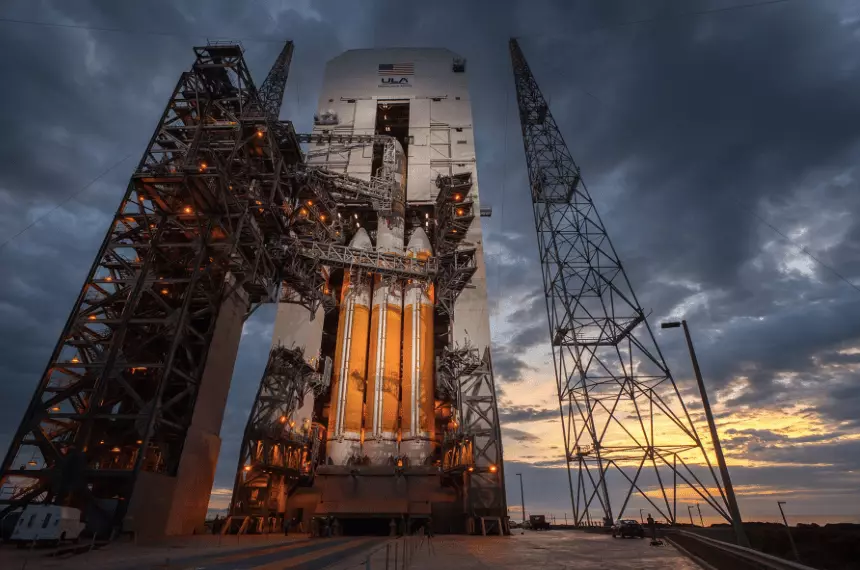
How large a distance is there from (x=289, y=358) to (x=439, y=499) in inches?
573

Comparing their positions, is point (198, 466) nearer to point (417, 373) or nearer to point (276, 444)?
point (276, 444)

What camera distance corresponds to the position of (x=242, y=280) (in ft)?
99.5

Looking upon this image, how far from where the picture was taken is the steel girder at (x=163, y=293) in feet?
70.1

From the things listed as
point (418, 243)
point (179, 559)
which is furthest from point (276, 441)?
point (418, 243)

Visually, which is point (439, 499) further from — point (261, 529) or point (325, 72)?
point (325, 72)

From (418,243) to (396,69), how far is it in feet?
94.5

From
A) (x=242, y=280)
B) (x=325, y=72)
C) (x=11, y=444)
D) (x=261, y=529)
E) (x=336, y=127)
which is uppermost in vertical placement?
(x=325, y=72)

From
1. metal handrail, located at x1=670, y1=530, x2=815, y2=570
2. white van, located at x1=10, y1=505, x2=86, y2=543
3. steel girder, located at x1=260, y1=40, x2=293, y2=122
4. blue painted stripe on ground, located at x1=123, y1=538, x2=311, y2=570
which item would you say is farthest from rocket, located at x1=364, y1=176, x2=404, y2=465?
steel girder, located at x1=260, y1=40, x2=293, y2=122

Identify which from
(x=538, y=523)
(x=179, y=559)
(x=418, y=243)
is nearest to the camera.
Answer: (x=179, y=559)

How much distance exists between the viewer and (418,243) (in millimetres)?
38688

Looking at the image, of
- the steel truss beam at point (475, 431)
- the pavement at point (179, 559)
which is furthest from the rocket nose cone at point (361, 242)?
the pavement at point (179, 559)

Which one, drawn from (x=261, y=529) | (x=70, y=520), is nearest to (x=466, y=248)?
(x=261, y=529)

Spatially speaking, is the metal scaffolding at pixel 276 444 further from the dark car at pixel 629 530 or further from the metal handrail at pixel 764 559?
the metal handrail at pixel 764 559

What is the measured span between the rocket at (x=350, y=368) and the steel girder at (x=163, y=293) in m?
6.31
